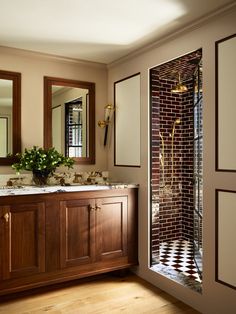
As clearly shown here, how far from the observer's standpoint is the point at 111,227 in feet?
10.0

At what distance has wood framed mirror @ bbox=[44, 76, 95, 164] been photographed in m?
3.34

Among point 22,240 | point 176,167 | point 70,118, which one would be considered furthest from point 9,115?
point 176,167

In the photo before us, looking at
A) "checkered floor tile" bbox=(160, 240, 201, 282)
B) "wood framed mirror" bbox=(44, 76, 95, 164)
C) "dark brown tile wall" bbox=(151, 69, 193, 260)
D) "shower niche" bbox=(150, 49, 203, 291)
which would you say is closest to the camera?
"checkered floor tile" bbox=(160, 240, 201, 282)

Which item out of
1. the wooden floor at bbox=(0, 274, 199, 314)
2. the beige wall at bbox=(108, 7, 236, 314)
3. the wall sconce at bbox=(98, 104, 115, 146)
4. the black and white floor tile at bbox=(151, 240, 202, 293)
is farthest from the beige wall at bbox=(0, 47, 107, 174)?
the black and white floor tile at bbox=(151, 240, 202, 293)

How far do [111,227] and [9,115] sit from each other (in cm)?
156

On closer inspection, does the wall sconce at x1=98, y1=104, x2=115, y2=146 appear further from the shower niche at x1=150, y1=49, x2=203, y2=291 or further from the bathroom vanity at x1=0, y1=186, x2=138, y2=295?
the bathroom vanity at x1=0, y1=186, x2=138, y2=295

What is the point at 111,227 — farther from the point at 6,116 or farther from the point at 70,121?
the point at 6,116

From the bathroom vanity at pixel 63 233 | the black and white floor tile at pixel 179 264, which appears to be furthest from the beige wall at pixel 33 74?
the black and white floor tile at pixel 179 264

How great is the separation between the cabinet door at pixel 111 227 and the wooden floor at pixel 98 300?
306 millimetres

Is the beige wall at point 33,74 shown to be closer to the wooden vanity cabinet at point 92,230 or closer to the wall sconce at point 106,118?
the wall sconce at point 106,118

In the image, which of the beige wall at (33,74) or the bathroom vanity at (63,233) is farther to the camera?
the beige wall at (33,74)

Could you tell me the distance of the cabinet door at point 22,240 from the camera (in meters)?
2.54

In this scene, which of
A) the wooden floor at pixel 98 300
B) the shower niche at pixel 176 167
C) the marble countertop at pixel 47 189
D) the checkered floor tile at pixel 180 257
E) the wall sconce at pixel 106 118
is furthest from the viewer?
the shower niche at pixel 176 167

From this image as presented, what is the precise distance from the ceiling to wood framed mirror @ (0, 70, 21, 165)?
352mm
